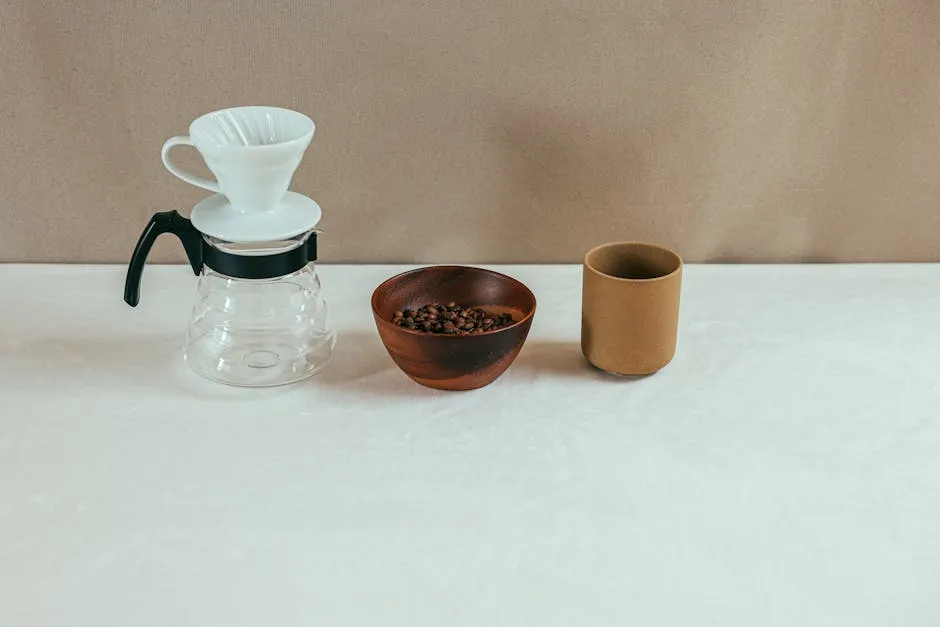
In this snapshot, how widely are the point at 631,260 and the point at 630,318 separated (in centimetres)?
9

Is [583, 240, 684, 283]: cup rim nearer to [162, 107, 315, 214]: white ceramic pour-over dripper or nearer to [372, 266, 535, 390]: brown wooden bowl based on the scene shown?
[372, 266, 535, 390]: brown wooden bowl

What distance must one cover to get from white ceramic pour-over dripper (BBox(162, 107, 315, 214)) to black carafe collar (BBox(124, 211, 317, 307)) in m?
0.04

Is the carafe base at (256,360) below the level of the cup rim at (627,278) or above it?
below

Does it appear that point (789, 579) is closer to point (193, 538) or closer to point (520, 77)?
point (193, 538)

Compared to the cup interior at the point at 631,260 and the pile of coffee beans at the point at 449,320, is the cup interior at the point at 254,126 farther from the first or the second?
the cup interior at the point at 631,260

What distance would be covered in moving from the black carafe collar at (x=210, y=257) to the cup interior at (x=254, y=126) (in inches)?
3.4

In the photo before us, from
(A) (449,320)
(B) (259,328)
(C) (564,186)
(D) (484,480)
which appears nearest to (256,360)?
(B) (259,328)

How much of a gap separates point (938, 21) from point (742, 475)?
1.92 feet

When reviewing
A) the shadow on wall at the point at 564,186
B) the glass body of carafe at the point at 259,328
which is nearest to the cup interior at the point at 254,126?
the glass body of carafe at the point at 259,328

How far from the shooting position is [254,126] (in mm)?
973

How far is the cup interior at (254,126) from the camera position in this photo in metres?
0.95

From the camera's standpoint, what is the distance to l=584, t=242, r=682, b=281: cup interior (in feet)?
3.34

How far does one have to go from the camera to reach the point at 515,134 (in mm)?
1155

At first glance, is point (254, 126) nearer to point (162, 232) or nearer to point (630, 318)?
point (162, 232)
